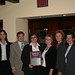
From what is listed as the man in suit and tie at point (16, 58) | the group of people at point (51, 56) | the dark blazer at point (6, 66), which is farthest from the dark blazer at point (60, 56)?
the dark blazer at point (6, 66)

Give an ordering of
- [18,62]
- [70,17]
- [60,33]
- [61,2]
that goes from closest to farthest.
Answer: [60,33] < [18,62] < [61,2] < [70,17]

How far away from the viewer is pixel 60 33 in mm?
4348

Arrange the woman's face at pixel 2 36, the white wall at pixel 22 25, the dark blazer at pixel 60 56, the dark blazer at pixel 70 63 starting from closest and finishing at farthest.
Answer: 1. the dark blazer at pixel 70 63
2. the dark blazer at pixel 60 56
3. the woman's face at pixel 2 36
4. the white wall at pixel 22 25

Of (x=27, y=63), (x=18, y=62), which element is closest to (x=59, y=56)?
(x=27, y=63)

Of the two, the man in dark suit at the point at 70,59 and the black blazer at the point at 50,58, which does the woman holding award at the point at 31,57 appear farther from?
the man in dark suit at the point at 70,59

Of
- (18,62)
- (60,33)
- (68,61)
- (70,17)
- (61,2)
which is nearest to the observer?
(68,61)

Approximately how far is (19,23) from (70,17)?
1381 mm

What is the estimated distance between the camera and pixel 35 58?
4.22 m

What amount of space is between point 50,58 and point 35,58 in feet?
0.90

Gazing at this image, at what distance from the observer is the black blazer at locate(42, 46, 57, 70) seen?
418 centimetres

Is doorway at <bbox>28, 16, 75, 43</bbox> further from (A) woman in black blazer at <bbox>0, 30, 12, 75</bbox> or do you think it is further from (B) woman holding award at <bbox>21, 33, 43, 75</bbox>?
(B) woman holding award at <bbox>21, 33, 43, 75</bbox>

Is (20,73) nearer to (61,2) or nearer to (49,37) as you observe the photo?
(49,37)

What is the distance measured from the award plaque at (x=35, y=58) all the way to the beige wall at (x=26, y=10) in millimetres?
1681

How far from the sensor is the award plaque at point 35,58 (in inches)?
165
